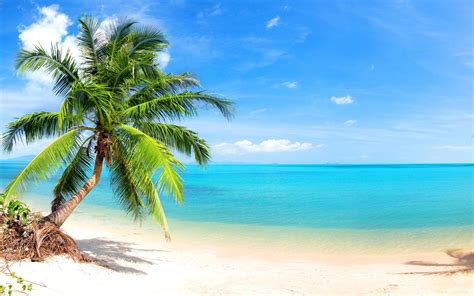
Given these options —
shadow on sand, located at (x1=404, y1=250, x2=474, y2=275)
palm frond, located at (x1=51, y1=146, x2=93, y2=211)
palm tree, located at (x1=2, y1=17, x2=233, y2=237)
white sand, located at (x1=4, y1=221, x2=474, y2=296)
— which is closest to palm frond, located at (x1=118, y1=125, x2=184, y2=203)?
palm tree, located at (x1=2, y1=17, x2=233, y2=237)

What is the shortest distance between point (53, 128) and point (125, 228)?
869 cm

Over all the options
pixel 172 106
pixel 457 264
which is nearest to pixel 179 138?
pixel 172 106

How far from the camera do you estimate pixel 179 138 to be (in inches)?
319

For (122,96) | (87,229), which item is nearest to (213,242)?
A: (87,229)

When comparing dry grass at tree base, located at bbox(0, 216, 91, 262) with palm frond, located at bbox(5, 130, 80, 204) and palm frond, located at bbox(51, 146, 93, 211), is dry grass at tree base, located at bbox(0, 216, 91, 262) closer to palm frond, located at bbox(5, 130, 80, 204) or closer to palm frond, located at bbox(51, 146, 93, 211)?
palm frond, located at bbox(5, 130, 80, 204)

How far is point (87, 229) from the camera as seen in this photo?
14.8 metres

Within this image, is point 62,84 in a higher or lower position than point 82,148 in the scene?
higher

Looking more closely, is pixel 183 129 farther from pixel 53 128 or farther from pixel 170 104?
pixel 53 128

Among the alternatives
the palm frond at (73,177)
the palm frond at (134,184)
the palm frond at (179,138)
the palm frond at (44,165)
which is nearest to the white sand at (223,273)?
the palm frond at (134,184)

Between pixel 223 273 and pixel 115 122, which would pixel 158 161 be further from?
pixel 223 273

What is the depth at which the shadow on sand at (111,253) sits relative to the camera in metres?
8.50

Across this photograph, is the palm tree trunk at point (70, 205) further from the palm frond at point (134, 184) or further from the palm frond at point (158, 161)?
the palm frond at point (158, 161)

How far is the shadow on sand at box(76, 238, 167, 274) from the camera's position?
8.50 meters

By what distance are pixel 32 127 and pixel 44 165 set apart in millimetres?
1439
